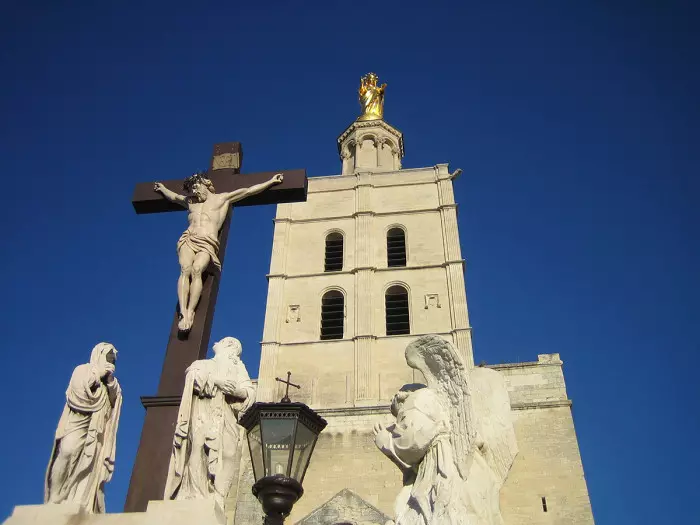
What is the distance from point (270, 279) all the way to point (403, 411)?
18.2m

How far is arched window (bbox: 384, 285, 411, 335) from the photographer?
68.3 feet

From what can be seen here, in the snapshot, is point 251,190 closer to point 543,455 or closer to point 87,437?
point 87,437

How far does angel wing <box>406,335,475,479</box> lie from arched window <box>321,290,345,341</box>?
1664cm

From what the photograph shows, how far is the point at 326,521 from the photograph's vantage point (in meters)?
15.6

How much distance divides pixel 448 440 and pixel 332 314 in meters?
17.7

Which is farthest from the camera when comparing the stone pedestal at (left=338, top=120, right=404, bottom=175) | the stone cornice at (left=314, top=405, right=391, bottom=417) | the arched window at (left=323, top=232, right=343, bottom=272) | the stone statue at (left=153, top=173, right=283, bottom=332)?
the stone pedestal at (left=338, top=120, right=404, bottom=175)

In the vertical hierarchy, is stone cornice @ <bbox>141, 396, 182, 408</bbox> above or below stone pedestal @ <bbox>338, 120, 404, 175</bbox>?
below

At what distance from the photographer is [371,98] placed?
1234 inches

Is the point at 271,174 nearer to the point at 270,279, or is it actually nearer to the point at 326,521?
the point at 326,521

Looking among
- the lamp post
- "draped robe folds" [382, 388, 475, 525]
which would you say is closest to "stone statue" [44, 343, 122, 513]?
the lamp post

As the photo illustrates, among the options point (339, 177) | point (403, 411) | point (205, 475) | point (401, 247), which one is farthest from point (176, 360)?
point (339, 177)

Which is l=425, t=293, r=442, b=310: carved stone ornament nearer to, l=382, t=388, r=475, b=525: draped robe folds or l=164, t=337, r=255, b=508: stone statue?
l=164, t=337, r=255, b=508: stone statue

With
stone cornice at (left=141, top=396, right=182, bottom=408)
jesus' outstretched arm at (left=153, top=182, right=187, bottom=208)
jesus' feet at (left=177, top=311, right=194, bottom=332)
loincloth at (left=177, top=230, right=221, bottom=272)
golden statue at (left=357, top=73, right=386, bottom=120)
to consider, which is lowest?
stone cornice at (left=141, top=396, right=182, bottom=408)

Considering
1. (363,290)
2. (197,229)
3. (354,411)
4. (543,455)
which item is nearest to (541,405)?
(543,455)
